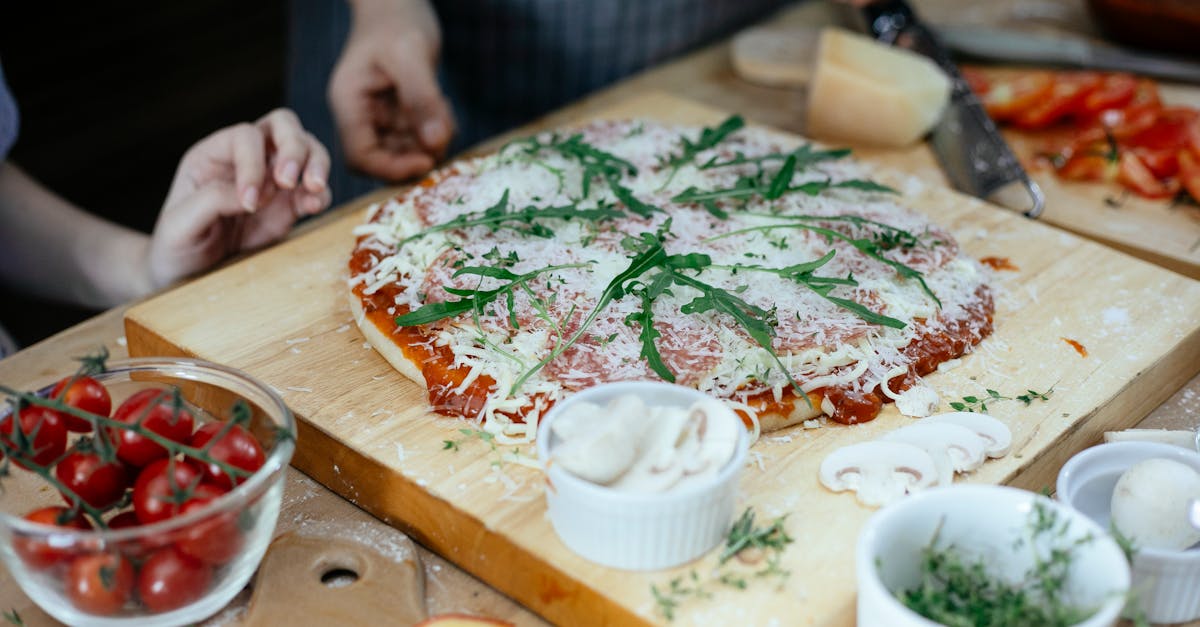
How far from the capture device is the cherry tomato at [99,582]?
1339 millimetres

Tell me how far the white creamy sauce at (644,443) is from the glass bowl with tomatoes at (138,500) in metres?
0.37

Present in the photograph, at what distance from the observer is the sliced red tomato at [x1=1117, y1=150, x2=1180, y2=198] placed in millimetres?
2652

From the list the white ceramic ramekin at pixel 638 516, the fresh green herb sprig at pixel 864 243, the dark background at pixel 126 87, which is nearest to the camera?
the white ceramic ramekin at pixel 638 516

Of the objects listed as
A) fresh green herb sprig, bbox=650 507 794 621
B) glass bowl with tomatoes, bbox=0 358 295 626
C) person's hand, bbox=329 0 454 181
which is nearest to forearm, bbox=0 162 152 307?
person's hand, bbox=329 0 454 181

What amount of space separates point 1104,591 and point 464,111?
2.69 metres

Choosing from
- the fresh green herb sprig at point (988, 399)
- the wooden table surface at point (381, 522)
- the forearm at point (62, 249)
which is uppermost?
the fresh green herb sprig at point (988, 399)

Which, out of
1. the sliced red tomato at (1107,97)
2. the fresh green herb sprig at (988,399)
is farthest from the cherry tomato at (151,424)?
the sliced red tomato at (1107,97)

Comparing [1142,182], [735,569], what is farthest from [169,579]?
[1142,182]

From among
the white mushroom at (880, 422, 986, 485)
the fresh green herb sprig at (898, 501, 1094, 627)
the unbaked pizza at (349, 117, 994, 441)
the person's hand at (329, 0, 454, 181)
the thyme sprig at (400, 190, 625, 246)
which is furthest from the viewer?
the person's hand at (329, 0, 454, 181)

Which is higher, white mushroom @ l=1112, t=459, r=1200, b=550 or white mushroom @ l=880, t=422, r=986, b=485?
white mushroom @ l=1112, t=459, r=1200, b=550

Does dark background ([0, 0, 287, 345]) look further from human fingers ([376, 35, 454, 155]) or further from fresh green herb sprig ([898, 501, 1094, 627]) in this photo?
fresh green herb sprig ([898, 501, 1094, 627])

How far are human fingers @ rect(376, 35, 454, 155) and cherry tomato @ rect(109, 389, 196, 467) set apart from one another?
4.55 ft

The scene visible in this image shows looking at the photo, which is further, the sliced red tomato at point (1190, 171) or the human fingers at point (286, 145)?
the sliced red tomato at point (1190, 171)

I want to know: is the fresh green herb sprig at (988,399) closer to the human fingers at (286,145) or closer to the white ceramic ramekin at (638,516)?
the white ceramic ramekin at (638,516)
